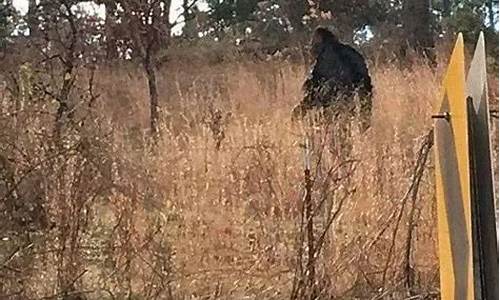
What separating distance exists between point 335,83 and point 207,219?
145 centimetres

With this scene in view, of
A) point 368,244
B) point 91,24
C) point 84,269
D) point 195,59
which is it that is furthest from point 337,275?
point 195,59

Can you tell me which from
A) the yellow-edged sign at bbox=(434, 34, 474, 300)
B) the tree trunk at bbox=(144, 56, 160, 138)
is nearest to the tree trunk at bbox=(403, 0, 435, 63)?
the tree trunk at bbox=(144, 56, 160, 138)

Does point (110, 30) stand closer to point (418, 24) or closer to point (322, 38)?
point (322, 38)

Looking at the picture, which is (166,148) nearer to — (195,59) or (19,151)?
(19,151)

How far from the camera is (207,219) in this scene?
11.5 feet

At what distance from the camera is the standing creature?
3868 mm

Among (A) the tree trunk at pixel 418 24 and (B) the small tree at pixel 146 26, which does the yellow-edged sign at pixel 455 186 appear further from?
(A) the tree trunk at pixel 418 24

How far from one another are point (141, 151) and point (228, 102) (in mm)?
1937

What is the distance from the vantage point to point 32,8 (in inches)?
192

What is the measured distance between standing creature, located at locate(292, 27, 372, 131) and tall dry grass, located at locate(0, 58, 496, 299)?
0.51ft

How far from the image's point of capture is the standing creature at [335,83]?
387 cm

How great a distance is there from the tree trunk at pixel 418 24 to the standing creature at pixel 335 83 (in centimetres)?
305

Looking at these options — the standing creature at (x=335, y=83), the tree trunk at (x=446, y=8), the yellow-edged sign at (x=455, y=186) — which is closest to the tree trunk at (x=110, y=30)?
the standing creature at (x=335, y=83)

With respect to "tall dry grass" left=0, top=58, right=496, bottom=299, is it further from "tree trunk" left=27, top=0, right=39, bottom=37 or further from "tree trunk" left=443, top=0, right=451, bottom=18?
"tree trunk" left=443, top=0, right=451, bottom=18
